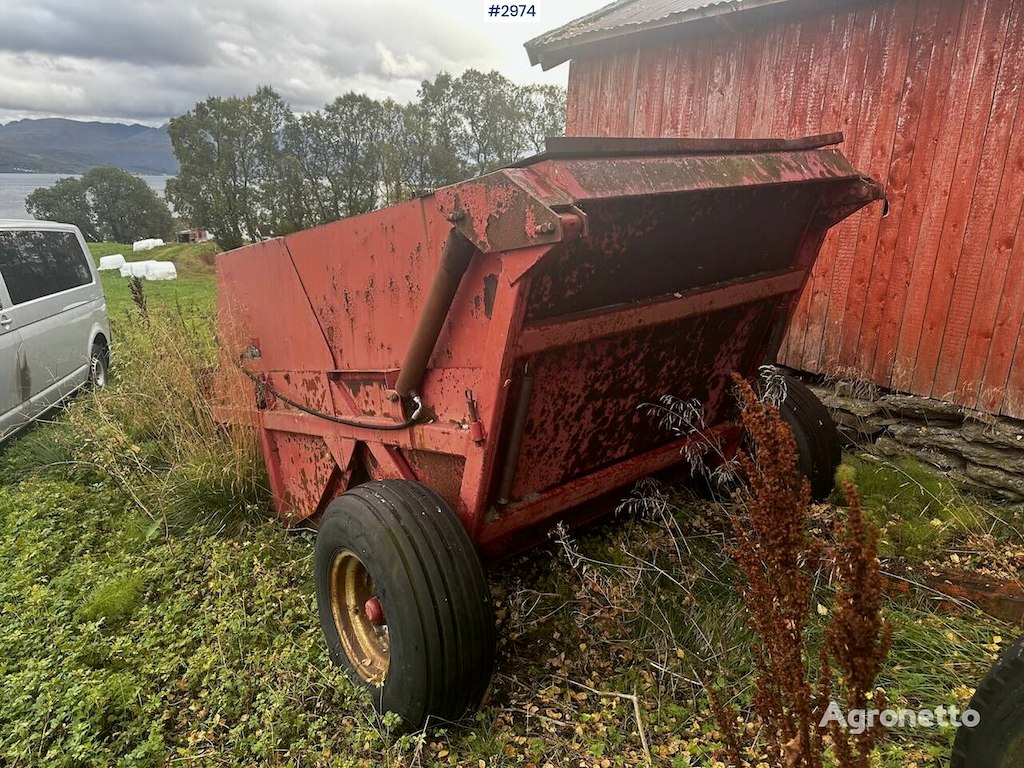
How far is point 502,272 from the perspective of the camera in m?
1.89

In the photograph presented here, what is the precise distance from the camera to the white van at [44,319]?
4867 mm

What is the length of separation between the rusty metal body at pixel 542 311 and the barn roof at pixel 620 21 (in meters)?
2.95

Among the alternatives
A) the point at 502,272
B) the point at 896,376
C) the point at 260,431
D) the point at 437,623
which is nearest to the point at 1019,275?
the point at 896,376

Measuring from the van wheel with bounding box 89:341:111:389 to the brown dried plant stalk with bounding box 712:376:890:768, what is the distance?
21.4 ft

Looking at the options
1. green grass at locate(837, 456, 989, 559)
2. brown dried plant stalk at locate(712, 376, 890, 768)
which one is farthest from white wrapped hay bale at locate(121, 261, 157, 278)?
brown dried plant stalk at locate(712, 376, 890, 768)

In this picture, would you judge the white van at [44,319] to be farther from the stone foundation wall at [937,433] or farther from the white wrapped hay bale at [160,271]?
the white wrapped hay bale at [160,271]

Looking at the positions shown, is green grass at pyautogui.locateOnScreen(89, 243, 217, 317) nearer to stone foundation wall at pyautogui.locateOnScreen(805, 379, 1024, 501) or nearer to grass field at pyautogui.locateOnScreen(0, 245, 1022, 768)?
grass field at pyautogui.locateOnScreen(0, 245, 1022, 768)

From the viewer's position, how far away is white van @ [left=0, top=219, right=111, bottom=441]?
16.0 ft

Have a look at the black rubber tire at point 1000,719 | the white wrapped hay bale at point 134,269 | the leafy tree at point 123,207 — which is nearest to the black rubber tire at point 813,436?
the black rubber tire at point 1000,719

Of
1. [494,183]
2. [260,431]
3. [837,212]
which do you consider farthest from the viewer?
[260,431]

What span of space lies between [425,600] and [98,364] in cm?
604

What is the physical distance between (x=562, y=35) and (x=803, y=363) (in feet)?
12.4

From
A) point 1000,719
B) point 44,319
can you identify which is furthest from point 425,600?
point 44,319

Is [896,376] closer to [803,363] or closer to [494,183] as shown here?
[803,363]
